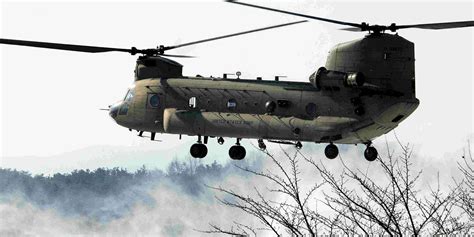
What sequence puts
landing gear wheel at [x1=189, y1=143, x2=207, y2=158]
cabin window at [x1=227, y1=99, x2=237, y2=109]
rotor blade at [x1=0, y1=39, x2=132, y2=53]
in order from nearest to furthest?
rotor blade at [x1=0, y1=39, x2=132, y2=53], cabin window at [x1=227, y1=99, x2=237, y2=109], landing gear wheel at [x1=189, y1=143, x2=207, y2=158]

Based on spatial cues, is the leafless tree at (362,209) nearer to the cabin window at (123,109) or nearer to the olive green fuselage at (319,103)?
the olive green fuselage at (319,103)

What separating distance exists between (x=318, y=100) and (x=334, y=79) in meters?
1.01

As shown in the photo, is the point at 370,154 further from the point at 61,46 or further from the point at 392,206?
the point at 392,206

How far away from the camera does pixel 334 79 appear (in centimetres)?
3728

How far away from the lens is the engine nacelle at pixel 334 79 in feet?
121

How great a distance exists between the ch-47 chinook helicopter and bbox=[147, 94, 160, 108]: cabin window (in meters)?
0.44

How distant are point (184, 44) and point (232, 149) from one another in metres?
5.02

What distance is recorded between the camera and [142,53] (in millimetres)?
41156

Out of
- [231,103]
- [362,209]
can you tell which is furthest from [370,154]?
[362,209]

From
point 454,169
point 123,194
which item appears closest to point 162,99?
point 123,194

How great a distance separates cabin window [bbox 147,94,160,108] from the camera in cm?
4058

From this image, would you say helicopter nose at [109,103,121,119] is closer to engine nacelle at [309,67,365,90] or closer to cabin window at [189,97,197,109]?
cabin window at [189,97,197,109]

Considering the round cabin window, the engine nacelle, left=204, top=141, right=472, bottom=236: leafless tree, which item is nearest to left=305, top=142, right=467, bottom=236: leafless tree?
left=204, top=141, right=472, bottom=236: leafless tree

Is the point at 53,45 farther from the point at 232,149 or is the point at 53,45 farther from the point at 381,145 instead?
the point at 381,145
